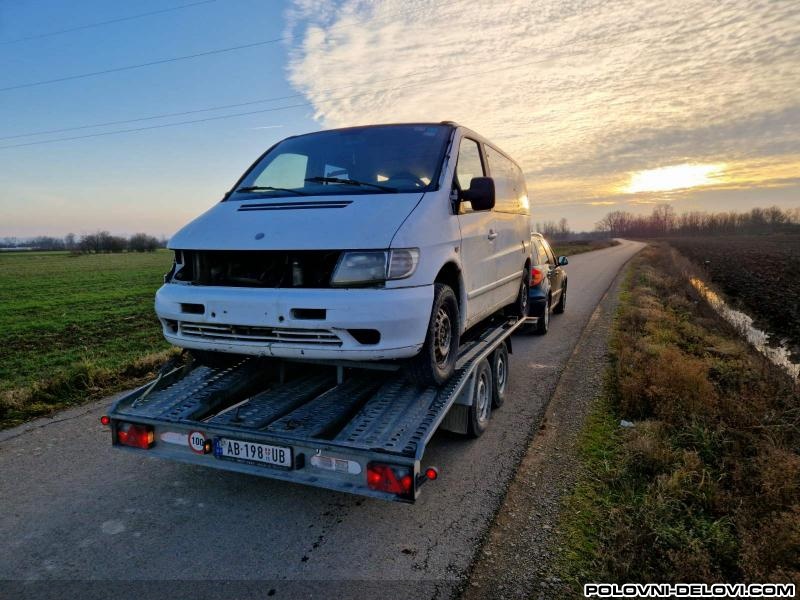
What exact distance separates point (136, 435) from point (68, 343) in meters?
9.64

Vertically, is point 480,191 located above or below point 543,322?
above

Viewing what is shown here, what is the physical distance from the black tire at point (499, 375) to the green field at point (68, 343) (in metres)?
4.34

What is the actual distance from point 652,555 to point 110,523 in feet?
10.5

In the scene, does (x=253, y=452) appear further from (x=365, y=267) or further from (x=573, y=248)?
(x=573, y=248)

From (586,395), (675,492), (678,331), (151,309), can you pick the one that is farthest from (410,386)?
(151,309)

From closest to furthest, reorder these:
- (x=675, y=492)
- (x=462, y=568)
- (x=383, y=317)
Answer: (x=462, y=568) → (x=383, y=317) → (x=675, y=492)

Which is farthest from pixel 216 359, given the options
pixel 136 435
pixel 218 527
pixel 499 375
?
pixel 499 375

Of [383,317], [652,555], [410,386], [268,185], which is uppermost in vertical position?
[268,185]

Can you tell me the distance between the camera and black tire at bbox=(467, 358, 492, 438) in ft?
14.1

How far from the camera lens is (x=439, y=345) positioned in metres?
3.71

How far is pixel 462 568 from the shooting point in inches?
108

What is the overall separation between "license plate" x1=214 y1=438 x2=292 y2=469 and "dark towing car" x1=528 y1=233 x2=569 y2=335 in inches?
217

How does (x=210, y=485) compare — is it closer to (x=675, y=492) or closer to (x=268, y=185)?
(x=268, y=185)

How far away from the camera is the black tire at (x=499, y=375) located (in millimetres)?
5086
